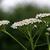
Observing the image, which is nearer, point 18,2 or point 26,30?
point 26,30

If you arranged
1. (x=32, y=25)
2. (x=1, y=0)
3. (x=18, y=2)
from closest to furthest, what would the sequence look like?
(x=32, y=25), (x=18, y=2), (x=1, y=0)

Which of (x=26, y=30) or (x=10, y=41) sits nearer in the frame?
(x=26, y=30)

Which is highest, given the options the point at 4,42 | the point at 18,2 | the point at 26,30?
the point at 18,2

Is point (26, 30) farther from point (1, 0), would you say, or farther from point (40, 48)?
point (1, 0)

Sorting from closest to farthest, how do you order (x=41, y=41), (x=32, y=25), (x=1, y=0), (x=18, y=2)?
(x=32, y=25)
(x=41, y=41)
(x=18, y=2)
(x=1, y=0)

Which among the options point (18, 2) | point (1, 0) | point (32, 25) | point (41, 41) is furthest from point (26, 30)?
point (1, 0)

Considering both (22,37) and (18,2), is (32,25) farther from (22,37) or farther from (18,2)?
(18,2)

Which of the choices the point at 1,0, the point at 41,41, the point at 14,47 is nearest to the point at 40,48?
the point at 41,41

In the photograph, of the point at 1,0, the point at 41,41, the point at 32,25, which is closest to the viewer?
the point at 32,25

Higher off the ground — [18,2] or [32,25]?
[18,2]
